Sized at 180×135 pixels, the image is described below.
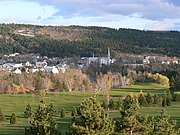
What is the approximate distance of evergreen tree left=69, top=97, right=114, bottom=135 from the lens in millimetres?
20812

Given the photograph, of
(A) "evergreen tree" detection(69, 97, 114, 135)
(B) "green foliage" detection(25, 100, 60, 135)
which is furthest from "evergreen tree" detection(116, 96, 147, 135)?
(B) "green foliage" detection(25, 100, 60, 135)

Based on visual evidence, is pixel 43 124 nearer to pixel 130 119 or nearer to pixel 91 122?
pixel 91 122

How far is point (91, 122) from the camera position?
69.1ft

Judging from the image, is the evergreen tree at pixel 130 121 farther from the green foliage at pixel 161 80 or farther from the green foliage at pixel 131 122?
the green foliage at pixel 161 80

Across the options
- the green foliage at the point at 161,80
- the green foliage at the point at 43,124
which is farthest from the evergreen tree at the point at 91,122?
the green foliage at the point at 161,80

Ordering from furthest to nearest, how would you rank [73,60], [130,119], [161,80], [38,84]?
[73,60] < [161,80] < [38,84] < [130,119]

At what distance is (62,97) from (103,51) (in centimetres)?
11678

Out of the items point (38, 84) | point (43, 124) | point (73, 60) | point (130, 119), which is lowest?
point (38, 84)

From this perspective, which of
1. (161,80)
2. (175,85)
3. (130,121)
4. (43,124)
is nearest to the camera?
(43,124)

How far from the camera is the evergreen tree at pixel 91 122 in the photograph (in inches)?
819

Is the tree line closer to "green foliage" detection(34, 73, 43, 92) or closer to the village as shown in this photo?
"green foliage" detection(34, 73, 43, 92)

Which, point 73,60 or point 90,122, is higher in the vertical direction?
point 73,60

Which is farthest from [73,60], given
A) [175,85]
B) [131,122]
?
[131,122]

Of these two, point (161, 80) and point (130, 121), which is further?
point (161, 80)
